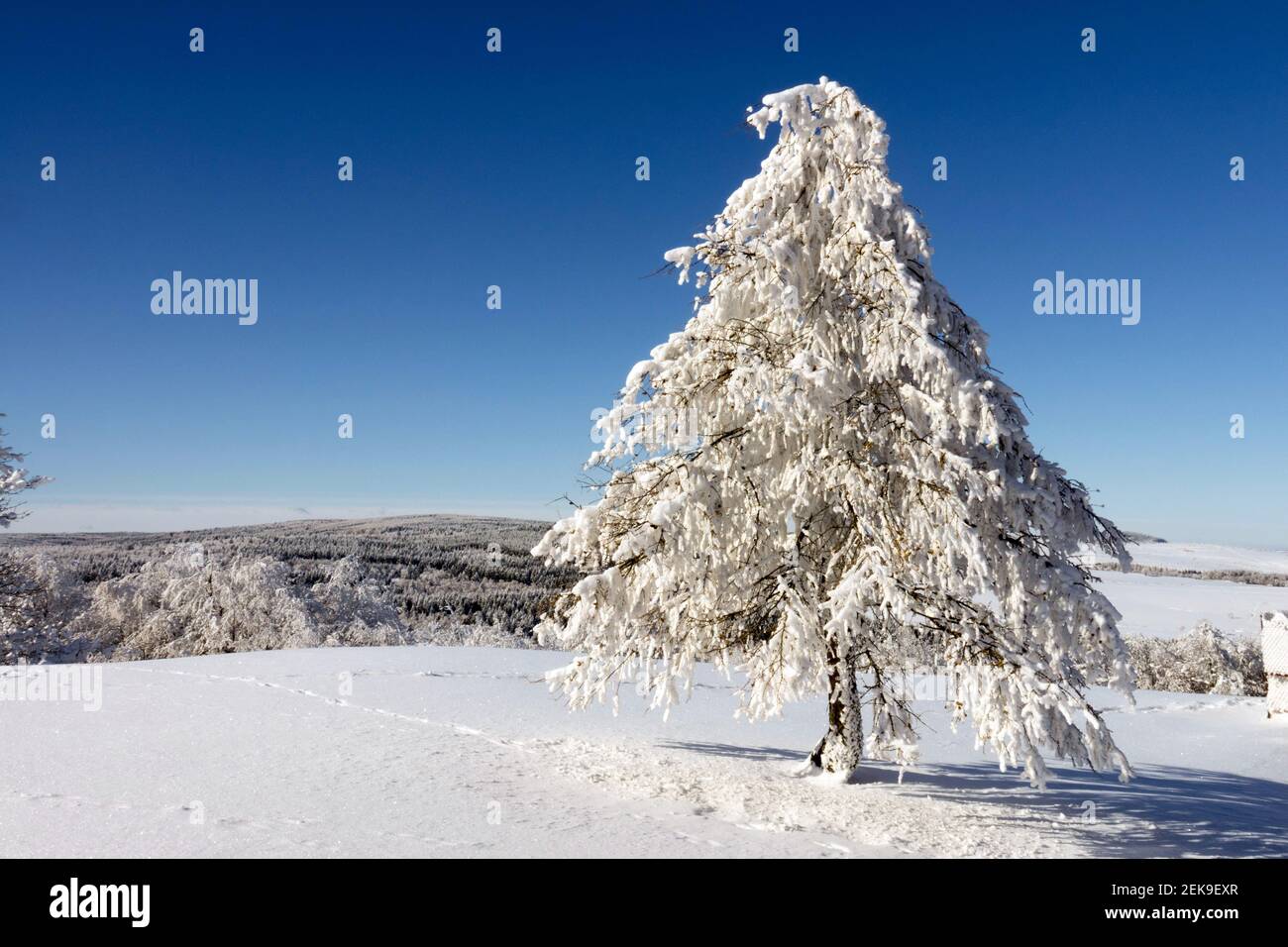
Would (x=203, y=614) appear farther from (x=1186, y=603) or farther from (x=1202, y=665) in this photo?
(x=1186, y=603)

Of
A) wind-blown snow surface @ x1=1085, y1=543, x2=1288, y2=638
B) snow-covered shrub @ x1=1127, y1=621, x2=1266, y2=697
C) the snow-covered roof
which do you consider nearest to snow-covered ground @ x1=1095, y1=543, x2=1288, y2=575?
wind-blown snow surface @ x1=1085, y1=543, x2=1288, y2=638

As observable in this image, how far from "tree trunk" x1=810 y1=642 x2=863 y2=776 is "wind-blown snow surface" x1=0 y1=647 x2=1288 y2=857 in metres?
0.33

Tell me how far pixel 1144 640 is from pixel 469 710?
33610mm

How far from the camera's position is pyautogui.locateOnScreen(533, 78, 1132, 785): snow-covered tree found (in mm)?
7000

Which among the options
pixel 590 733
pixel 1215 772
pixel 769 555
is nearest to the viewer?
pixel 769 555

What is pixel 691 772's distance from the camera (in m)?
8.99

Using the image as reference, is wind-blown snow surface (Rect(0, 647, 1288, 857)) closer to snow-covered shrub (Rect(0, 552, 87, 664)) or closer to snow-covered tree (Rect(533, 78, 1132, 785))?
snow-covered tree (Rect(533, 78, 1132, 785))

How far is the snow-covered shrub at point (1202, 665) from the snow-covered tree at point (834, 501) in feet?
90.7

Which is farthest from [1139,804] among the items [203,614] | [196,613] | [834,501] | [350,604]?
[350,604]

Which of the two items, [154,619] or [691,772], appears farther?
[154,619]

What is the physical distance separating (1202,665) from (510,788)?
3331 centimetres

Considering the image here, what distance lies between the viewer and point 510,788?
7781 mm
